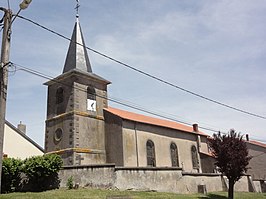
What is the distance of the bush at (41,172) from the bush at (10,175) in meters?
0.53

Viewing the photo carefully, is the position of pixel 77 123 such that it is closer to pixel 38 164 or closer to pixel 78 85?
pixel 78 85

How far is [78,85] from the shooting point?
30.7 metres

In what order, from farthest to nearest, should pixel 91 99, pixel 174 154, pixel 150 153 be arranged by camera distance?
pixel 174 154
pixel 150 153
pixel 91 99

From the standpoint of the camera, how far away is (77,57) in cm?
3288

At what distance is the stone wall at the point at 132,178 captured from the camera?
21281 millimetres

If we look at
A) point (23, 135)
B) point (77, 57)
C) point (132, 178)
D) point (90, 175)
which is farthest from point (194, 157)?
point (23, 135)

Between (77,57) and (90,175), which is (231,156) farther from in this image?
(77,57)

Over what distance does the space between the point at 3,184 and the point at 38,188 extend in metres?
2.31

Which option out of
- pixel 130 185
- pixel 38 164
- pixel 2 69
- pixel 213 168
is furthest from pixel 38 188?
pixel 213 168

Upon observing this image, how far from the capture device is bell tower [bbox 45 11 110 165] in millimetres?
28555

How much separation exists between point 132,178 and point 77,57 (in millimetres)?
15925

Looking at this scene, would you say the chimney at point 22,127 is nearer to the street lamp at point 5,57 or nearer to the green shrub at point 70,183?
the green shrub at point 70,183

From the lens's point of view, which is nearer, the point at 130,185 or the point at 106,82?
the point at 130,185

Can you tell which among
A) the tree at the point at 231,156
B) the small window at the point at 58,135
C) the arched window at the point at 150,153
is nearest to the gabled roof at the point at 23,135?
the small window at the point at 58,135
